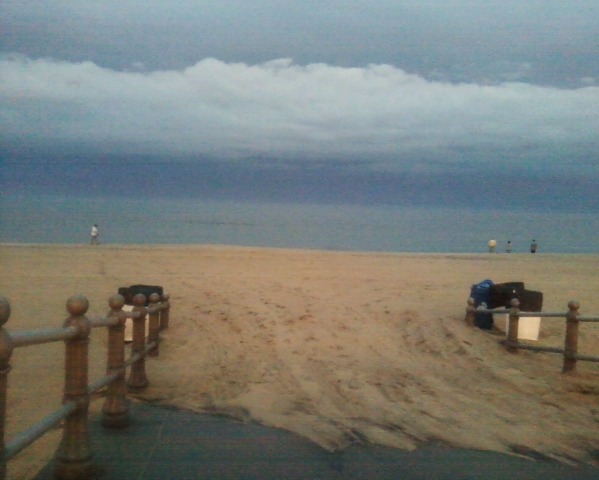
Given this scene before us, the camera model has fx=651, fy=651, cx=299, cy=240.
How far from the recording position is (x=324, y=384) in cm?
750

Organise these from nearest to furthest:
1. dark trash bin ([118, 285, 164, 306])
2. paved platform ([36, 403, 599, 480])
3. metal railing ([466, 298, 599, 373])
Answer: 1. paved platform ([36, 403, 599, 480])
2. metal railing ([466, 298, 599, 373])
3. dark trash bin ([118, 285, 164, 306])

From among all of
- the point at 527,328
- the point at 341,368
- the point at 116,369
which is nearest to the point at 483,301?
the point at 527,328

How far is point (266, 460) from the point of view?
4648 mm

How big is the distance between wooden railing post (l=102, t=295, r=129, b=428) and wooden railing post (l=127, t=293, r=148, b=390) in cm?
116

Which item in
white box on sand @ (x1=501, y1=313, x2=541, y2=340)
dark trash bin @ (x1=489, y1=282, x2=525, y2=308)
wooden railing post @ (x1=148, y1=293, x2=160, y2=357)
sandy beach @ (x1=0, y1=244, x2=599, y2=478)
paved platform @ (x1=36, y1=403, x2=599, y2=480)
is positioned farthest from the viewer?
dark trash bin @ (x1=489, y1=282, x2=525, y2=308)

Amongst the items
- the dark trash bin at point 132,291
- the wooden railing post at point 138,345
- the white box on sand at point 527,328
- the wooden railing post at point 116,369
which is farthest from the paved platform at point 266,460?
the white box on sand at point 527,328

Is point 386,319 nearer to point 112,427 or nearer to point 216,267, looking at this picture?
point 112,427

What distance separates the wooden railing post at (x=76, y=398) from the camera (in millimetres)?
3965

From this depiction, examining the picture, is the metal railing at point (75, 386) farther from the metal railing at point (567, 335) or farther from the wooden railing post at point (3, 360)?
the metal railing at point (567, 335)

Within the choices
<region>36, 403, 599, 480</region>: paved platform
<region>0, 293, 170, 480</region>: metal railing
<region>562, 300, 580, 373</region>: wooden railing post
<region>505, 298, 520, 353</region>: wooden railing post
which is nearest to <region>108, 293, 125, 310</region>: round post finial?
<region>0, 293, 170, 480</region>: metal railing

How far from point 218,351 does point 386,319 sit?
3952 mm

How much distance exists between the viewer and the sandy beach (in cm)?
568

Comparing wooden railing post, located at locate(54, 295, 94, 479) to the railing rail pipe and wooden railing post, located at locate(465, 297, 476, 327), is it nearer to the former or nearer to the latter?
the railing rail pipe

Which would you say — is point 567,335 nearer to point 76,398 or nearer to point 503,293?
point 503,293
